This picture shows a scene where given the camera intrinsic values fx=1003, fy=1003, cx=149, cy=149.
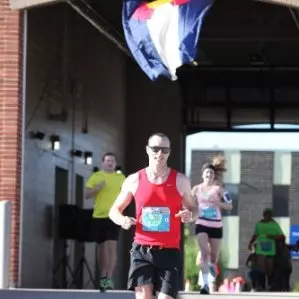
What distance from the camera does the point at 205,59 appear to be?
27.0 m

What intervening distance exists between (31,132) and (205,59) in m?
11.8

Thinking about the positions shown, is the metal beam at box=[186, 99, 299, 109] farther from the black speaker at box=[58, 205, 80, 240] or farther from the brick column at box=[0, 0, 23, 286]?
the brick column at box=[0, 0, 23, 286]

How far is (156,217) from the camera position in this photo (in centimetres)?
832

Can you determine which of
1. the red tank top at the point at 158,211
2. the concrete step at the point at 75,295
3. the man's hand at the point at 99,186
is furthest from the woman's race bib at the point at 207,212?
the red tank top at the point at 158,211

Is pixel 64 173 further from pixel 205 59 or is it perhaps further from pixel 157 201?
pixel 157 201

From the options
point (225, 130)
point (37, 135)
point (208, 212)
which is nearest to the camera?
point (208, 212)

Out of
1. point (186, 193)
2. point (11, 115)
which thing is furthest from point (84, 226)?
point (186, 193)

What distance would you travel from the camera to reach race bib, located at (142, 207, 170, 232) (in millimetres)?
8305

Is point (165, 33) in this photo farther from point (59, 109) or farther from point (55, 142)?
point (59, 109)

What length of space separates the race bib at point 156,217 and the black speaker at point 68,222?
32.8 ft

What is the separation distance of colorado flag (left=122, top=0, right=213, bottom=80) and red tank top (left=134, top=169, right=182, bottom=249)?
5.39m

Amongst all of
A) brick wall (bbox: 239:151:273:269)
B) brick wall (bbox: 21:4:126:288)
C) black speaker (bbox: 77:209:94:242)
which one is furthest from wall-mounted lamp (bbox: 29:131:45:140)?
brick wall (bbox: 239:151:273:269)

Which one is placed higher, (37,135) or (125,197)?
(37,135)

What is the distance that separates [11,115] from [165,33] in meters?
2.54
